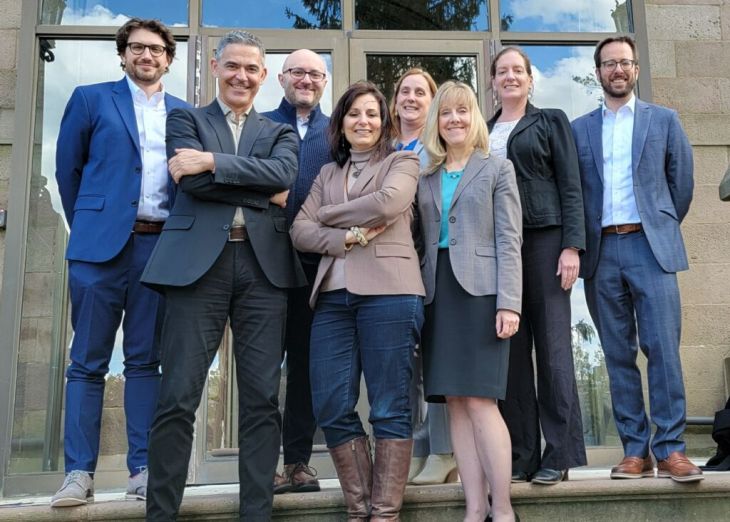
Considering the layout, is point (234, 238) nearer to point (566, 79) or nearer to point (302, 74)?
point (302, 74)

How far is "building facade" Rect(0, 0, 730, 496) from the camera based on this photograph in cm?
475

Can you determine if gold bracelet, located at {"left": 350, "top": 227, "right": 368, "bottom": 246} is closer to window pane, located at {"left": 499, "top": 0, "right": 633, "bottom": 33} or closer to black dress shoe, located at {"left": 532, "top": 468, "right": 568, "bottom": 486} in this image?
black dress shoe, located at {"left": 532, "top": 468, "right": 568, "bottom": 486}

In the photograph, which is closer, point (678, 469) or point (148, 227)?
point (678, 469)

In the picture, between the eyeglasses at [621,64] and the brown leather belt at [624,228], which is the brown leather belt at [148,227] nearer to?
the brown leather belt at [624,228]

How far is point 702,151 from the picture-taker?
5.28 meters

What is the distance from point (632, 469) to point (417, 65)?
2901 mm

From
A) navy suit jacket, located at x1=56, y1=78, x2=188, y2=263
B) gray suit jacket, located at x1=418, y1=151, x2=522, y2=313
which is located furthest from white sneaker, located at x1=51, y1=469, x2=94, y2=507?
gray suit jacket, located at x1=418, y1=151, x2=522, y2=313

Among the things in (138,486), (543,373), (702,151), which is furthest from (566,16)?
(138,486)

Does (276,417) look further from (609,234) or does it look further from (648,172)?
(648,172)

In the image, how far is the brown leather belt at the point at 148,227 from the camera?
11.3 ft

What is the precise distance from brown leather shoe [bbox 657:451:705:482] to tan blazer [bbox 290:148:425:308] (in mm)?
1281

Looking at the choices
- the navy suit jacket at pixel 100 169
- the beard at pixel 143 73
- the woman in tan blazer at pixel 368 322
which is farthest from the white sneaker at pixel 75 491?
the beard at pixel 143 73

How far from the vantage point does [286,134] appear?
10.9ft

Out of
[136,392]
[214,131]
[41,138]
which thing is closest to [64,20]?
[41,138]
